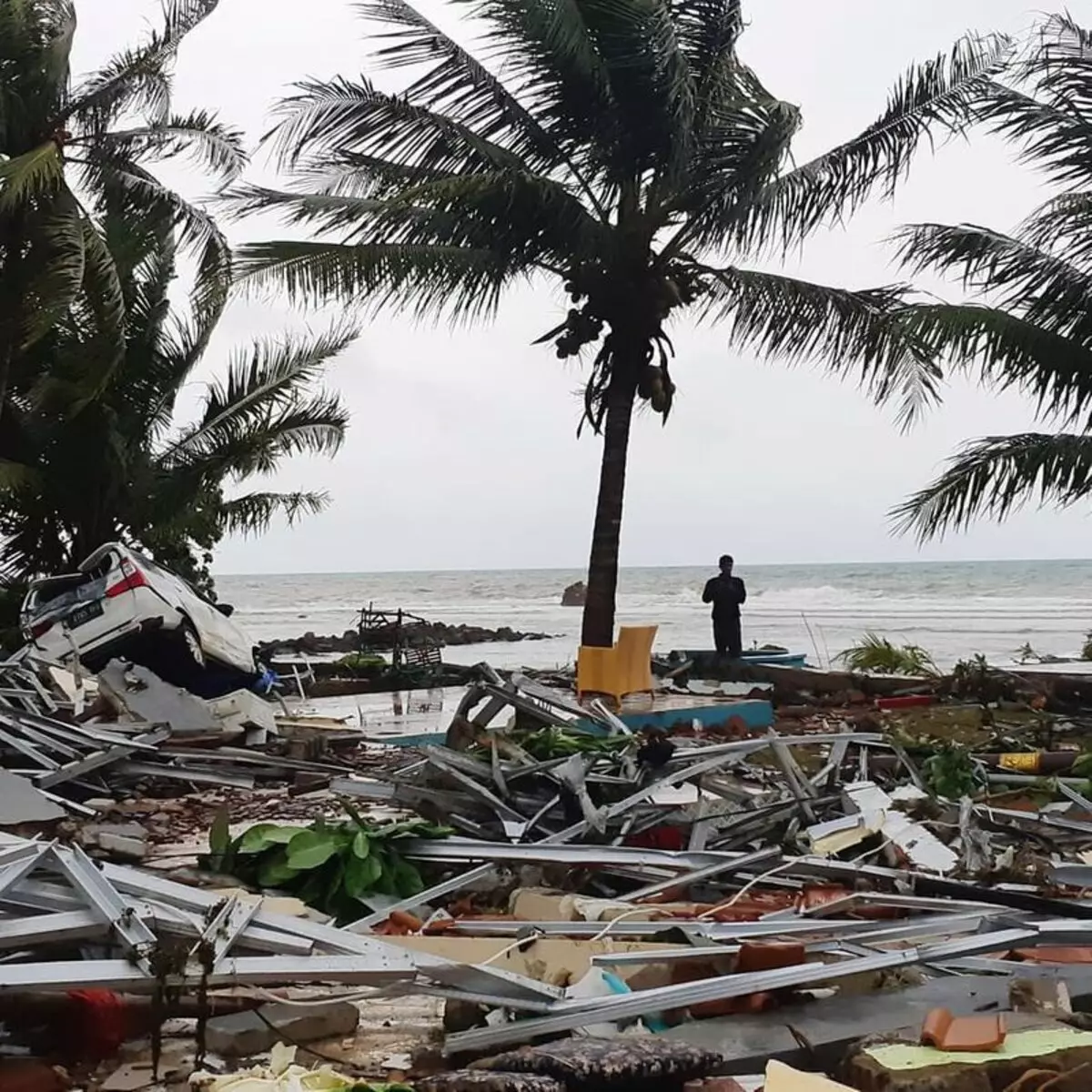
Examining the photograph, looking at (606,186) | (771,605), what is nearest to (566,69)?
(606,186)

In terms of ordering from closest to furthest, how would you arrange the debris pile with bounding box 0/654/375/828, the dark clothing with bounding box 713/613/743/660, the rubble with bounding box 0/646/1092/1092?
the rubble with bounding box 0/646/1092/1092 < the debris pile with bounding box 0/654/375/828 < the dark clothing with bounding box 713/613/743/660

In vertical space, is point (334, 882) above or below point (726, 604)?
below

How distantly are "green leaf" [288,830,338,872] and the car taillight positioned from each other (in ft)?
18.7

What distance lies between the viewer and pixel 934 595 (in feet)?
162

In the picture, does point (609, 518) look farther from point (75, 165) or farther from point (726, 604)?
point (75, 165)

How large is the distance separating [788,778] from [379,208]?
770 cm

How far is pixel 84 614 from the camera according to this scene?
10180mm

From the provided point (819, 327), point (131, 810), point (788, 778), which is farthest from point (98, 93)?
point (788, 778)

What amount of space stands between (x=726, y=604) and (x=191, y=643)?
22.2 feet

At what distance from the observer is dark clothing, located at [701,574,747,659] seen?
1473 cm

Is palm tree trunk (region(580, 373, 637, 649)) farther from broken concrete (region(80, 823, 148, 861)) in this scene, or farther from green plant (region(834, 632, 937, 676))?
broken concrete (region(80, 823, 148, 861))

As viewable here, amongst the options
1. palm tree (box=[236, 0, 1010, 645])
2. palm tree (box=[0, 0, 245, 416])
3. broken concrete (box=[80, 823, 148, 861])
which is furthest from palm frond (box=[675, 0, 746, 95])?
broken concrete (box=[80, 823, 148, 861])

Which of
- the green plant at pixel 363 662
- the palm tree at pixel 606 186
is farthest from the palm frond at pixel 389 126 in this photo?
the green plant at pixel 363 662

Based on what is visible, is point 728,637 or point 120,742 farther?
point 728,637
